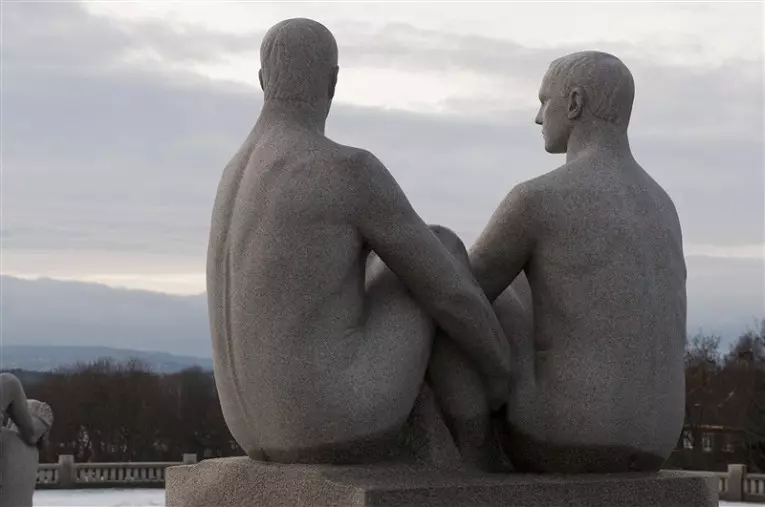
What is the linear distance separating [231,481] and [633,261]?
74.1 inches

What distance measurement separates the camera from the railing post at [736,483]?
2153 centimetres

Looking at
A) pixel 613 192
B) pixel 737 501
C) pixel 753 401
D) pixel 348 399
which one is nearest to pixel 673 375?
pixel 613 192

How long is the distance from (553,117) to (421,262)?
40.4 inches

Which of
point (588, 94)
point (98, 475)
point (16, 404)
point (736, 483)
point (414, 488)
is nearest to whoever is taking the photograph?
point (414, 488)

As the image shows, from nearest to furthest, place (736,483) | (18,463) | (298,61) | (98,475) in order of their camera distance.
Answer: (298,61) < (18,463) < (736,483) < (98,475)

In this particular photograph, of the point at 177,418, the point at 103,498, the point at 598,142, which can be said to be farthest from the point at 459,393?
the point at 177,418

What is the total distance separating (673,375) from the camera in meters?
5.24

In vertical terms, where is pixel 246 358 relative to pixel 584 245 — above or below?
below

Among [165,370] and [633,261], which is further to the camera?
[165,370]

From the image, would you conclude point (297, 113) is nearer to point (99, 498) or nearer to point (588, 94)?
point (588, 94)

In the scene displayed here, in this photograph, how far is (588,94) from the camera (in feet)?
17.7

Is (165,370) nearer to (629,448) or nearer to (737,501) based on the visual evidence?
(737,501)

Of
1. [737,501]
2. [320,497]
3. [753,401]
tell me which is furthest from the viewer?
[753,401]

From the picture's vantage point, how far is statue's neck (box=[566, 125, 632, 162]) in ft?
17.7
